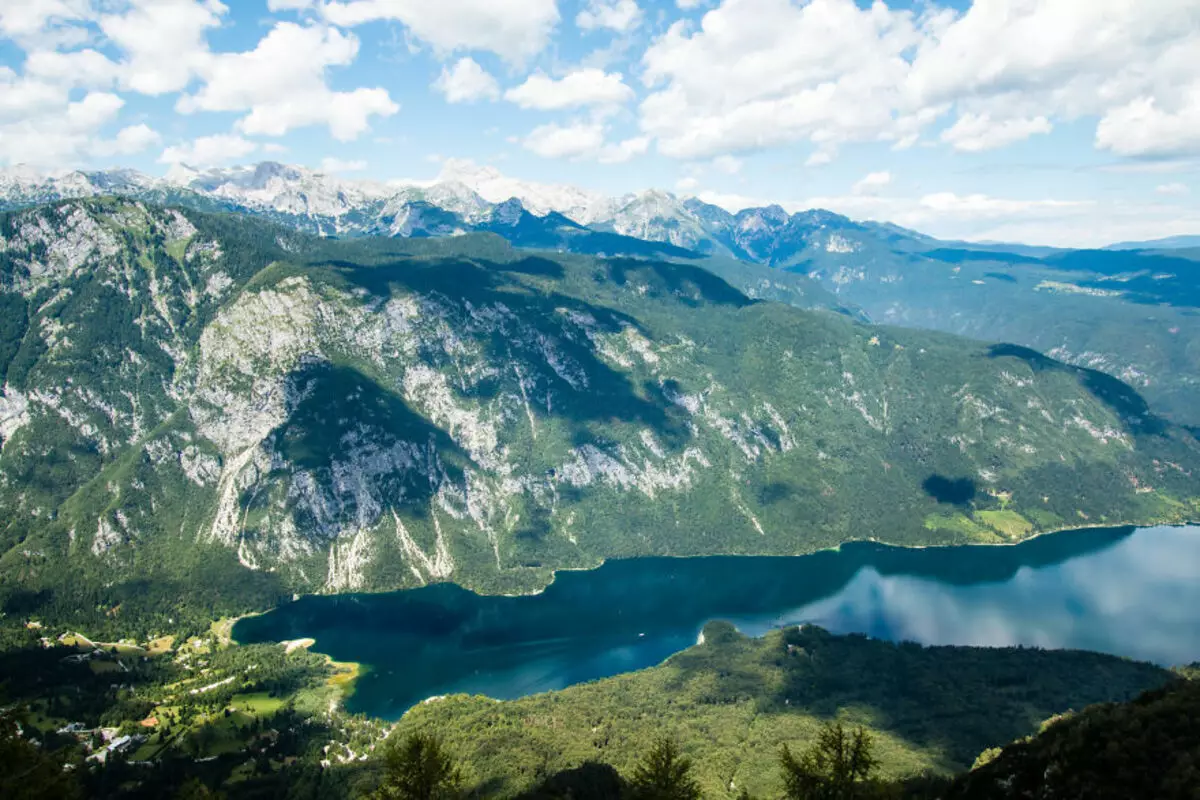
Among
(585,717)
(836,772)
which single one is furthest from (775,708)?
(836,772)

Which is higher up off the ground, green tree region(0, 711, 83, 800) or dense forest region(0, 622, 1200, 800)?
green tree region(0, 711, 83, 800)

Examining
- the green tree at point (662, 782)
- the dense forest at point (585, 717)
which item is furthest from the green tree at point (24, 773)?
the dense forest at point (585, 717)

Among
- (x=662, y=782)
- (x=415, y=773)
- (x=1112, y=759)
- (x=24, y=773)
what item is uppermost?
(x=24, y=773)

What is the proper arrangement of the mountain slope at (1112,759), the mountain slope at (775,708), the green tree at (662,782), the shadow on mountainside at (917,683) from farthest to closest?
the shadow on mountainside at (917,683) → the mountain slope at (775,708) → the green tree at (662,782) → the mountain slope at (1112,759)

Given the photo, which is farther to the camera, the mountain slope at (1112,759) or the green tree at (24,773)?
the mountain slope at (1112,759)

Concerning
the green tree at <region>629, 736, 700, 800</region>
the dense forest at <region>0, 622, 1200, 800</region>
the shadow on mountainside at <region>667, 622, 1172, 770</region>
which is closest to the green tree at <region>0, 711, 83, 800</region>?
the green tree at <region>629, 736, 700, 800</region>

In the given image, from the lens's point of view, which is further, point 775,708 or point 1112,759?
point 775,708

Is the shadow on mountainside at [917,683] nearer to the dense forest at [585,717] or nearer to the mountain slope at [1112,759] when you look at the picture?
the dense forest at [585,717]

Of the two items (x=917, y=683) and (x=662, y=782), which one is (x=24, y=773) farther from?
(x=917, y=683)

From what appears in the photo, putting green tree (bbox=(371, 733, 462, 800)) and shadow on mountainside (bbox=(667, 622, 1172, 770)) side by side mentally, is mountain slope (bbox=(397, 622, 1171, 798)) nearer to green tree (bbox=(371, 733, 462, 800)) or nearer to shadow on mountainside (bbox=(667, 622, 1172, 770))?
shadow on mountainside (bbox=(667, 622, 1172, 770))

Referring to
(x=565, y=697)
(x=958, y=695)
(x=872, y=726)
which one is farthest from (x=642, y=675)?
(x=958, y=695)

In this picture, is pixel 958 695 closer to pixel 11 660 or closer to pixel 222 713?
pixel 222 713
